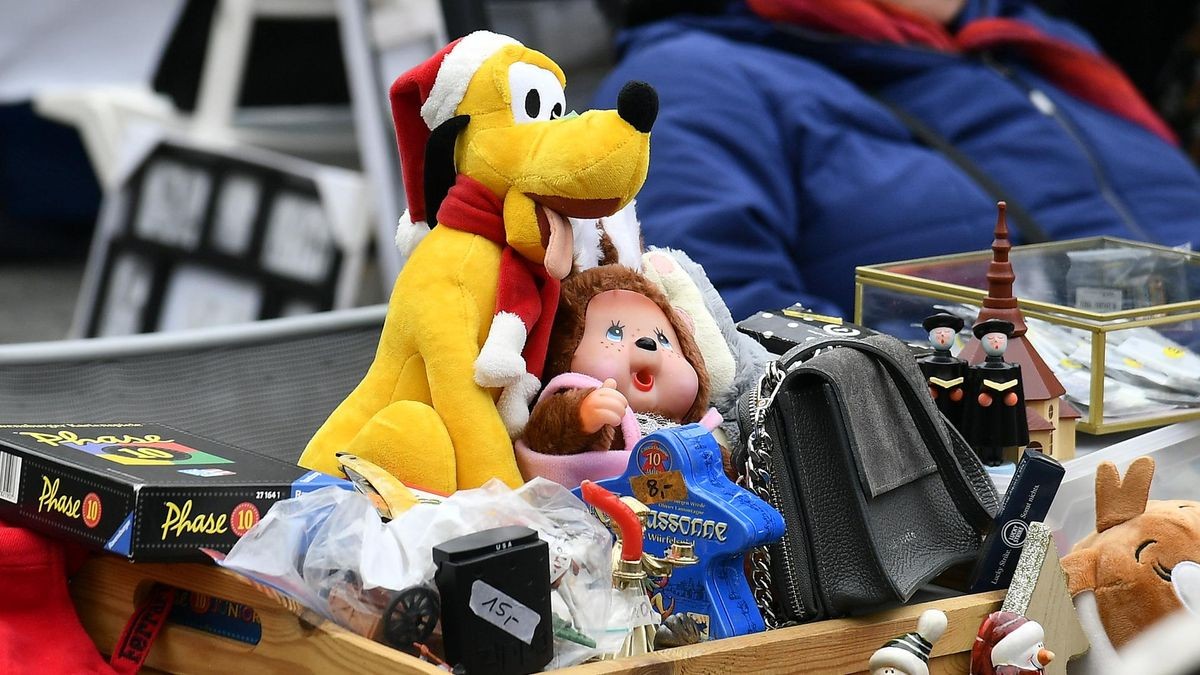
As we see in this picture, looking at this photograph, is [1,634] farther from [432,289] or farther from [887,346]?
[887,346]

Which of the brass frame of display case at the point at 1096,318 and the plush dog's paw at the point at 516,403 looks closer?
the plush dog's paw at the point at 516,403

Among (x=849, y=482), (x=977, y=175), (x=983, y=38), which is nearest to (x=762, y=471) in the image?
(x=849, y=482)

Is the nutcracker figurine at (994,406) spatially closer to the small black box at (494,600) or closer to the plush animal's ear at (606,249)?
the plush animal's ear at (606,249)

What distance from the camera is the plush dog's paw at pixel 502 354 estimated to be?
0.81 m

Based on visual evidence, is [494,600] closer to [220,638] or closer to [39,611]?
[220,638]

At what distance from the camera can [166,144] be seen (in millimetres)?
2404

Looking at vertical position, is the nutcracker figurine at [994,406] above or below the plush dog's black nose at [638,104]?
below

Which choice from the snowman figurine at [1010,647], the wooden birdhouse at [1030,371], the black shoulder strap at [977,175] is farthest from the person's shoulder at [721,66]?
the snowman figurine at [1010,647]

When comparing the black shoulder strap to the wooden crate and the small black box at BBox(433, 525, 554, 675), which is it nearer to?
the wooden crate

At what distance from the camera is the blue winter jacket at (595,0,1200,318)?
153 cm

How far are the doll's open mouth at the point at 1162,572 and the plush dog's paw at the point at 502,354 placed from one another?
0.42 m

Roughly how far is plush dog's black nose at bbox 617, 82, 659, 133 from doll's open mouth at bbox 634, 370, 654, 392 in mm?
174

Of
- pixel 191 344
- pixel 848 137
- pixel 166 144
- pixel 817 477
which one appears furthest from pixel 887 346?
pixel 166 144

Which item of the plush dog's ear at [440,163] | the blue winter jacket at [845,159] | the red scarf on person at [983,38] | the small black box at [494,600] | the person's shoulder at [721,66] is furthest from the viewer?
the red scarf on person at [983,38]
